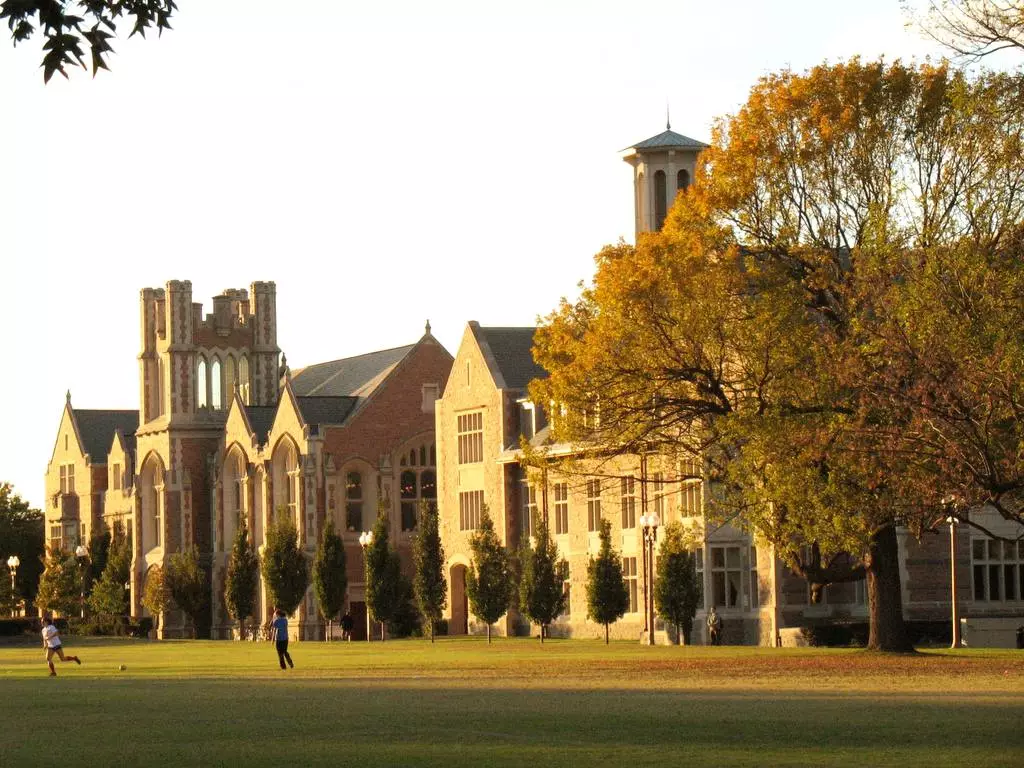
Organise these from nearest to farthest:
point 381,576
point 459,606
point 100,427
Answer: point 381,576, point 459,606, point 100,427

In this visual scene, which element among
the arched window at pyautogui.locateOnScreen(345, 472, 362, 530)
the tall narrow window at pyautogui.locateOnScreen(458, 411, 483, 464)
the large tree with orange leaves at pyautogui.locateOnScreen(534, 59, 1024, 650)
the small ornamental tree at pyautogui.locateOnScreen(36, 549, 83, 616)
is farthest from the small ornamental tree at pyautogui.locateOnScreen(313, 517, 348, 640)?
the large tree with orange leaves at pyautogui.locateOnScreen(534, 59, 1024, 650)

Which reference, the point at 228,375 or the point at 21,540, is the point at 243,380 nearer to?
the point at 228,375

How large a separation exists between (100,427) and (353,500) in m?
36.9

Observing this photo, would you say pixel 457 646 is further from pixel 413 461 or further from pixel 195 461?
pixel 195 461

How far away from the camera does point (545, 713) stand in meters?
23.7

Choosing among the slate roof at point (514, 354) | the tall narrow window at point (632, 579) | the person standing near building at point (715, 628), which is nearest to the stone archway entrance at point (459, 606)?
the slate roof at point (514, 354)

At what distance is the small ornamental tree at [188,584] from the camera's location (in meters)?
86.6

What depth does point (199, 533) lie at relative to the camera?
301 ft

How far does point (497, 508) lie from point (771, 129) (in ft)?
105

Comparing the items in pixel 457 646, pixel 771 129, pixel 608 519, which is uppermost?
pixel 771 129

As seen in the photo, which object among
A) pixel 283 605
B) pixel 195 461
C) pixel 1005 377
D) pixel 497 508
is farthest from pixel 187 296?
pixel 1005 377

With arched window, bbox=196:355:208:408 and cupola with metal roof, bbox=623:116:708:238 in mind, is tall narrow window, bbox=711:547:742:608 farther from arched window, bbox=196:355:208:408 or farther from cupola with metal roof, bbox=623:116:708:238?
arched window, bbox=196:355:208:408

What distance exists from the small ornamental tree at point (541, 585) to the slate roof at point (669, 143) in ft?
47.5

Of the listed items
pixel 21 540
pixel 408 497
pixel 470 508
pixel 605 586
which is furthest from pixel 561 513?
pixel 21 540
